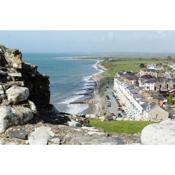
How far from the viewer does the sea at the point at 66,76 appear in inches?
1412

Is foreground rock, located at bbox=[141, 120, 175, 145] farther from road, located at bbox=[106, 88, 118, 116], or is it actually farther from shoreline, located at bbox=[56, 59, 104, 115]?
road, located at bbox=[106, 88, 118, 116]

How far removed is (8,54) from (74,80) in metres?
37.3

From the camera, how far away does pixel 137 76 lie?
35.8 meters

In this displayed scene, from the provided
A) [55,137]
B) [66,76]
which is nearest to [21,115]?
[55,137]

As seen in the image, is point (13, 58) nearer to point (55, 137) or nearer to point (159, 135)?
point (55, 137)

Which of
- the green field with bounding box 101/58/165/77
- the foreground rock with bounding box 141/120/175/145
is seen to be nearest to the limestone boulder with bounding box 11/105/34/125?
the foreground rock with bounding box 141/120/175/145

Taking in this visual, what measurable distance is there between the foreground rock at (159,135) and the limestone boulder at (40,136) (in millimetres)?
1125

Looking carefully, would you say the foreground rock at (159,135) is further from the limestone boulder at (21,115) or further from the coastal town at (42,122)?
the limestone boulder at (21,115)

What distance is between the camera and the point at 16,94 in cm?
698

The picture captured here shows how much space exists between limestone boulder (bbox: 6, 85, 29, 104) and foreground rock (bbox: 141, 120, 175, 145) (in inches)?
77.6

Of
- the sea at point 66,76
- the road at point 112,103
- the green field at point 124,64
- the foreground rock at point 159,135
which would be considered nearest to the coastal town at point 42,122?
the foreground rock at point 159,135

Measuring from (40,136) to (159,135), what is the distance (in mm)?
1417

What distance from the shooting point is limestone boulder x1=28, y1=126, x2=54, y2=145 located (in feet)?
19.5
